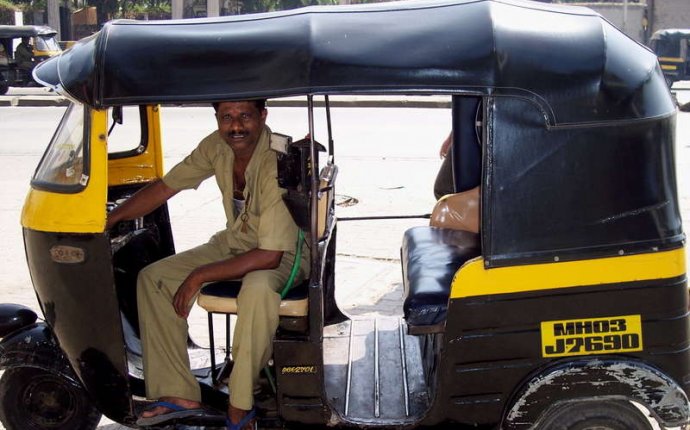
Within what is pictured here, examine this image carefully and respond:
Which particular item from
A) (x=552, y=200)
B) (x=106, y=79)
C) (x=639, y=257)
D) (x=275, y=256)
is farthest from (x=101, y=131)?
(x=639, y=257)

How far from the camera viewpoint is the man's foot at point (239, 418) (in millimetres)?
3316

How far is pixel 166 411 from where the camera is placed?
3420 mm

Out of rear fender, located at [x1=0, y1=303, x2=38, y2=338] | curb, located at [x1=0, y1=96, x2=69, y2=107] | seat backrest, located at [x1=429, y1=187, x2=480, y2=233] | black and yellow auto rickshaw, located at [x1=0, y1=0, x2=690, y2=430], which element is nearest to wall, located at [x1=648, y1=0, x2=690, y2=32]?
curb, located at [x1=0, y1=96, x2=69, y2=107]

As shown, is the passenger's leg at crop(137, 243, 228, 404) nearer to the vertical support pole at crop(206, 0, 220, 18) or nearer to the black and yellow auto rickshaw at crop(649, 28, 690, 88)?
the black and yellow auto rickshaw at crop(649, 28, 690, 88)

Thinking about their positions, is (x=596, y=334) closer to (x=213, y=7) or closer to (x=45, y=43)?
(x=45, y=43)

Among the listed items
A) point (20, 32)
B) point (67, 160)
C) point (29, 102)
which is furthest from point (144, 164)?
point (20, 32)

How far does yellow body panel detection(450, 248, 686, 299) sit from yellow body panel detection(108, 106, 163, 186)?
184 centimetres

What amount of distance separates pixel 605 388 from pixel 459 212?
1.24 m

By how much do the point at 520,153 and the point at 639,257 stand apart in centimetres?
55

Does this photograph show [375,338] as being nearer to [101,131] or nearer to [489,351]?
[489,351]

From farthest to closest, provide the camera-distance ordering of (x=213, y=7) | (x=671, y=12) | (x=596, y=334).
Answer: (x=213, y=7) < (x=671, y=12) < (x=596, y=334)

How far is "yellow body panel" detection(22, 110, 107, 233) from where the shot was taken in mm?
3189

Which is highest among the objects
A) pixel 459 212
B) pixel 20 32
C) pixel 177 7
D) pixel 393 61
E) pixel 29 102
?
pixel 177 7

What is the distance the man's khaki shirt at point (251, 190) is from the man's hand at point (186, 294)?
291 millimetres
